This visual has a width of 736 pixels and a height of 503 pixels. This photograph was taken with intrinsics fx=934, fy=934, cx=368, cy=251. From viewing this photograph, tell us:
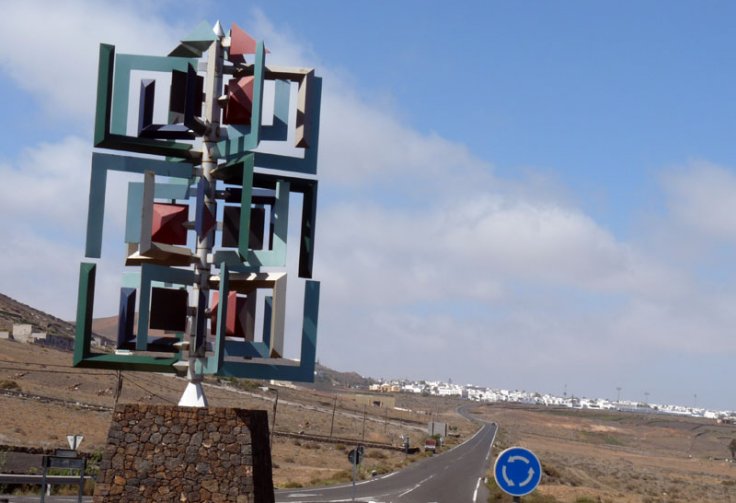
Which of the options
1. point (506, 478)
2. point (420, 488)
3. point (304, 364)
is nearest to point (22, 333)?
point (420, 488)

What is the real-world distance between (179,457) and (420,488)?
31.8m

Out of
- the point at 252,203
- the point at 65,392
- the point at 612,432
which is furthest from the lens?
the point at 612,432

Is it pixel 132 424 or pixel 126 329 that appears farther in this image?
pixel 126 329

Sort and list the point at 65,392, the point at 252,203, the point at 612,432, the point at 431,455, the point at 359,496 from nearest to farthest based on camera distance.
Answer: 1. the point at 252,203
2. the point at 359,496
3. the point at 431,455
4. the point at 65,392
5. the point at 612,432

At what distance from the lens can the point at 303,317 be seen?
55.6 ft

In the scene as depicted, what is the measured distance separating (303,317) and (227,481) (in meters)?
3.47

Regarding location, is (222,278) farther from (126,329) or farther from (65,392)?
(65,392)

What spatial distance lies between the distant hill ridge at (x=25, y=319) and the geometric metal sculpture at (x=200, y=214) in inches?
4748

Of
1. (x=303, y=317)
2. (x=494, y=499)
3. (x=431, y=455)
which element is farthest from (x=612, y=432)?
(x=303, y=317)

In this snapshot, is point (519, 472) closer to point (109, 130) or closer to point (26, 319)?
point (109, 130)

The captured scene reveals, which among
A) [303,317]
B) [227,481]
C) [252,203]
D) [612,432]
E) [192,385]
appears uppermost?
[252,203]

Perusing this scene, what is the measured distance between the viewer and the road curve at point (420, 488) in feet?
126

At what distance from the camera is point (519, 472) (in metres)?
9.46

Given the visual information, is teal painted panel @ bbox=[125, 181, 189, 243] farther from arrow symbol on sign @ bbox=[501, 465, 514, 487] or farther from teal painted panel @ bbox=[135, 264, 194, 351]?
arrow symbol on sign @ bbox=[501, 465, 514, 487]
